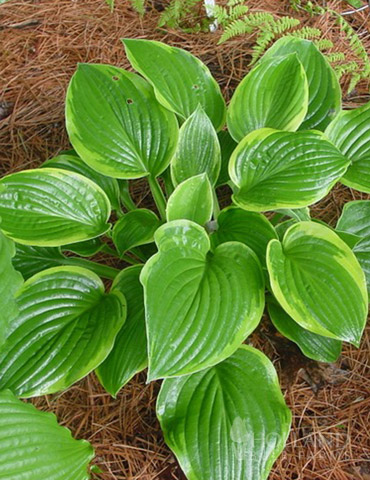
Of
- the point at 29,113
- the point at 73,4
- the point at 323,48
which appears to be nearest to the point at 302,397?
the point at 323,48

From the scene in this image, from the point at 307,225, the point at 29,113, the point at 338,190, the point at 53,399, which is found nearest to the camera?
the point at 307,225

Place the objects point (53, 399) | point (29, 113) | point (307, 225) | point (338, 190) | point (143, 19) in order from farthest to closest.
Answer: point (143, 19)
point (29, 113)
point (338, 190)
point (53, 399)
point (307, 225)

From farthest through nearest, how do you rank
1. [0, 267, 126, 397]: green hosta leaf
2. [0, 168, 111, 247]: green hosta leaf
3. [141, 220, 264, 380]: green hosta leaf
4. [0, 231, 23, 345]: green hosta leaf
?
[0, 168, 111, 247]: green hosta leaf < [0, 267, 126, 397]: green hosta leaf < [141, 220, 264, 380]: green hosta leaf < [0, 231, 23, 345]: green hosta leaf

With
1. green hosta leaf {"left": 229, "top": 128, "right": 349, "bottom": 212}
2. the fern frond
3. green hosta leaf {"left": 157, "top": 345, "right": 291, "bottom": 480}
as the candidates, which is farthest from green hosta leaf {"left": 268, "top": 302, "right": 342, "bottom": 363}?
the fern frond

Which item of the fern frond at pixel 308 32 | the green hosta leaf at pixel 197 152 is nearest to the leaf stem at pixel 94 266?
the green hosta leaf at pixel 197 152

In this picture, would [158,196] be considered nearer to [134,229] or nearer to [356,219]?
[134,229]

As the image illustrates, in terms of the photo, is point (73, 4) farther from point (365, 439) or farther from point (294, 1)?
point (365, 439)

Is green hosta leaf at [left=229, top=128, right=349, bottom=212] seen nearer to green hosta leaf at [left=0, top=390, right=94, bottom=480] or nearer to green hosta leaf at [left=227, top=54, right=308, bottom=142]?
green hosta leaf at [left=227, top=54, right=308, bottom=142]

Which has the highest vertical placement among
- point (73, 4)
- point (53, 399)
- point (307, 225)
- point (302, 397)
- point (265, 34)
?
point (73, 4)
